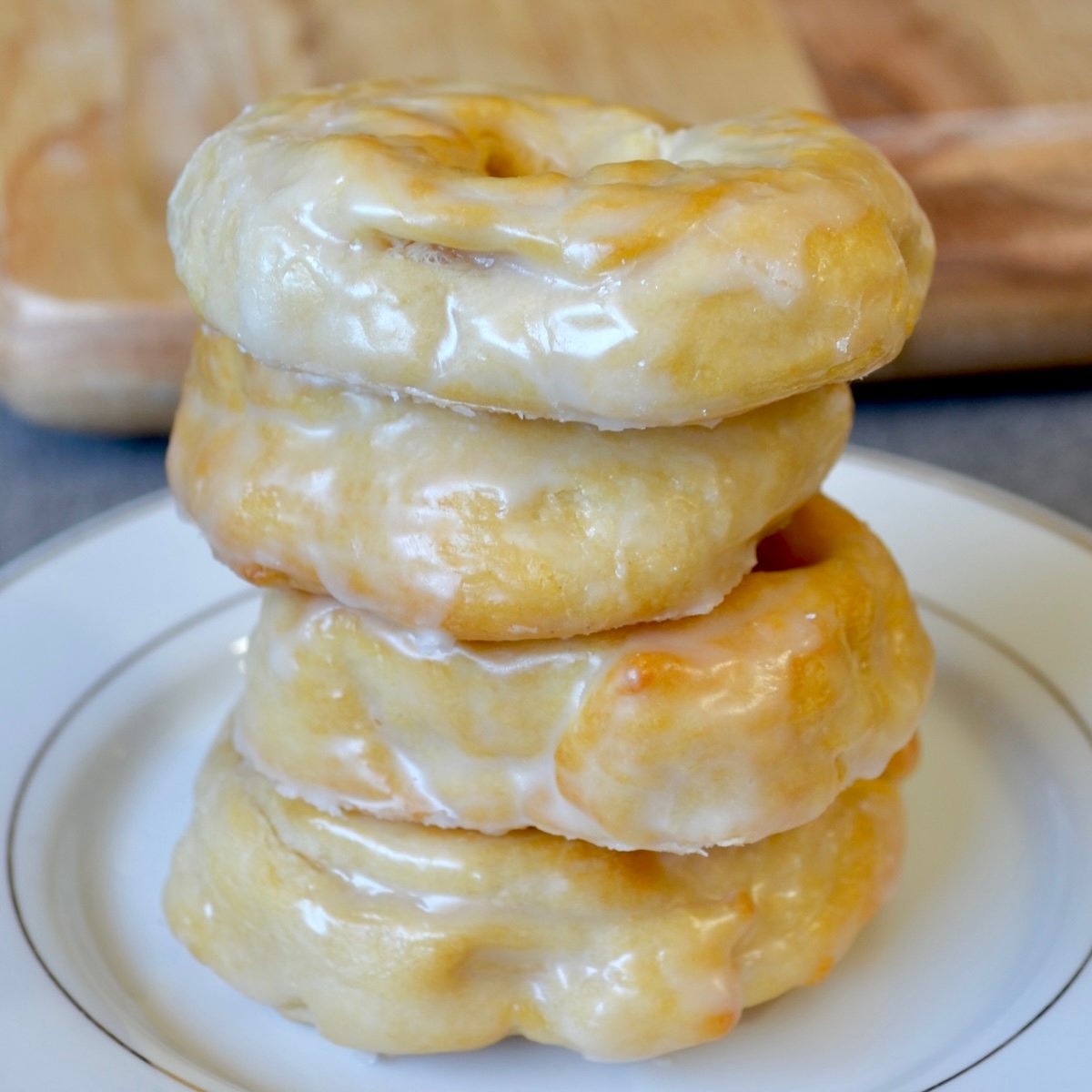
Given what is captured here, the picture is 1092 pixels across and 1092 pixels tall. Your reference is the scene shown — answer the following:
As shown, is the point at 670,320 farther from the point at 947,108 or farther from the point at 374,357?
the point at 947,108

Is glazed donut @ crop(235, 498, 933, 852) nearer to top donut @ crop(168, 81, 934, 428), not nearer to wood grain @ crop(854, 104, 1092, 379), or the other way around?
top donut @ crop(168, 81, 934, 428)

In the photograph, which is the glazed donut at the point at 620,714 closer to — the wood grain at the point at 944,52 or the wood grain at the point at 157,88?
the wood grain at the point at 157,88

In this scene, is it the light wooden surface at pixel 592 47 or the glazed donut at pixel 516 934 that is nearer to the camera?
the glazed donut at pixel 516 934

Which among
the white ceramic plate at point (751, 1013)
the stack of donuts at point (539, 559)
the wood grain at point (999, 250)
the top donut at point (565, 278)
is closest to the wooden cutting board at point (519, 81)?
the wood grain at point (999, 250)

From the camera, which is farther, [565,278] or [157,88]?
[157,88]

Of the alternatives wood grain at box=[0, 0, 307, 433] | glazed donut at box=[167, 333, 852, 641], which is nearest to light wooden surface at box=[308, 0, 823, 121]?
wood grain at box=[0, 0, 307, 433]

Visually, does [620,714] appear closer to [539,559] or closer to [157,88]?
[539,559]

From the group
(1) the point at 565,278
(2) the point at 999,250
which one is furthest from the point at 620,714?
(2) the point at 999,250
